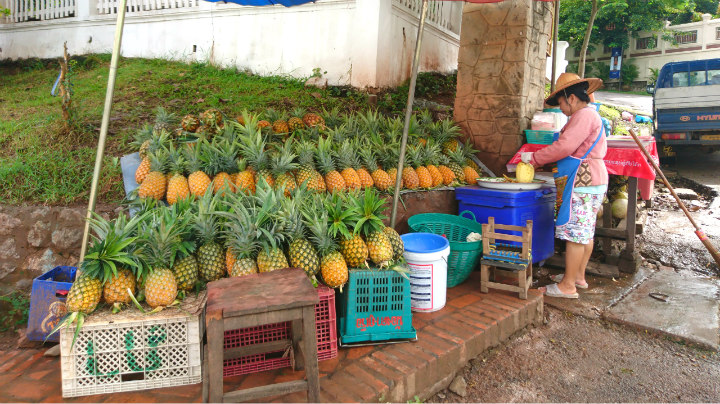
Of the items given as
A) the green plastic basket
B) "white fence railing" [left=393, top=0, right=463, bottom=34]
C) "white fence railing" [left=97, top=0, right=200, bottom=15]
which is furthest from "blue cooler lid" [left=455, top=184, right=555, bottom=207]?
"white fence railing" [left=97, top=0, right=200, bottom=15]

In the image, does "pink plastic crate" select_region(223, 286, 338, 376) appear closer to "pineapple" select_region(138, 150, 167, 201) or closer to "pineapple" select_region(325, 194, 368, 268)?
"pineapple" select_region(325, 194, 368, 268)

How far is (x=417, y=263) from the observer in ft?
12.0

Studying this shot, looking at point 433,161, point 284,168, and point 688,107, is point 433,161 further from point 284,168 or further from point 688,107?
point 688,107

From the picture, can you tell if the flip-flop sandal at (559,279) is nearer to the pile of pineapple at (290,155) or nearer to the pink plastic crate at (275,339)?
the pile of pineapple at (290,155)

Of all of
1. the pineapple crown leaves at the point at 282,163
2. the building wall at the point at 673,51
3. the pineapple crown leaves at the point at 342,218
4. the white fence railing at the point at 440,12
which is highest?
the building wall at the point at 673,51

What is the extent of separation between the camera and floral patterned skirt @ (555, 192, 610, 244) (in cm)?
449

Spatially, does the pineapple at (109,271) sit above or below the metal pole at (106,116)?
below

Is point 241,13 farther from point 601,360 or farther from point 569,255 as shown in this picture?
point 601,360

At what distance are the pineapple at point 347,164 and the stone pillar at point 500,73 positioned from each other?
2477 millimetres

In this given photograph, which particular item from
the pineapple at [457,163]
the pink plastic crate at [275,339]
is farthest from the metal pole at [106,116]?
the pineapple at [457,163]

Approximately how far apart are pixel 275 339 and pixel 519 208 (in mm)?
3063

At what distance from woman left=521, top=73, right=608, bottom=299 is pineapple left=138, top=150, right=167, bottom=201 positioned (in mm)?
3984

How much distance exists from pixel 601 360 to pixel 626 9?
105ft

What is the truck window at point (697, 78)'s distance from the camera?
12727mm
